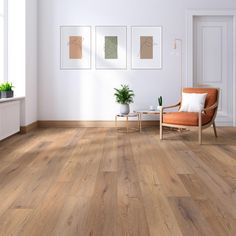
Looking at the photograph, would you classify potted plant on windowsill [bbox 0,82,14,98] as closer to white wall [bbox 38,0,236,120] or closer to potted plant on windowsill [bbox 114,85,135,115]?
white wall [bbox 38,0,236,120]

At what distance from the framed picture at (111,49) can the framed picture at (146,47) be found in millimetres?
168

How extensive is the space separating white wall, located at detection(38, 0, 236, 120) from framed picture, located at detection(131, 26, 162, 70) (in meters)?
0.09

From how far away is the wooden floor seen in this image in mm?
1595

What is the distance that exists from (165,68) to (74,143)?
7.84 feet

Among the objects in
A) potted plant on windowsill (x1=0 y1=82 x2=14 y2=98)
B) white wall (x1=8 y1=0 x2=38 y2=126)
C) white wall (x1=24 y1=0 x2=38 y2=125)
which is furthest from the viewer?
white wall (x1=24 y1=0 x2=38 y2=125)

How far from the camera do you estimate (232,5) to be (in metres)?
5.71

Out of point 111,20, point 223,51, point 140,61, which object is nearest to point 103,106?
point 140,61

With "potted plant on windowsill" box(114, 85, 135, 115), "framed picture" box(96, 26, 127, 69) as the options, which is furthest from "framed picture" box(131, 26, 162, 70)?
"potted plant on windowsill" box(114, 85, 135, 115)

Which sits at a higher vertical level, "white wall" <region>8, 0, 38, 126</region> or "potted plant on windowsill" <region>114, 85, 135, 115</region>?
"white wall" <region>8, 0, 38, 126</region>

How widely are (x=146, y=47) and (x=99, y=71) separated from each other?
890 millimetres

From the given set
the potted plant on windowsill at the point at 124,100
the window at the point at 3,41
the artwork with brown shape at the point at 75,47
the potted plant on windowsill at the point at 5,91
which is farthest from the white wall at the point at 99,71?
the potted plant on windowsill at the point at 5,91

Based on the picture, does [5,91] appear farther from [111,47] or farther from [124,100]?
[111,47]

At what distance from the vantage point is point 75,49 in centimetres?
577

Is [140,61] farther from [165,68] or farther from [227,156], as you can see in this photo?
[227,156]
